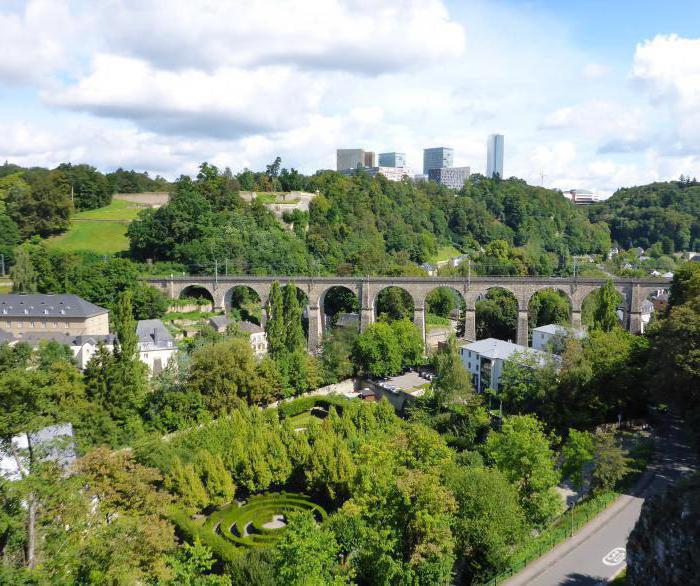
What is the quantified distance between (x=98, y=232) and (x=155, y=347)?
4006 centimetres

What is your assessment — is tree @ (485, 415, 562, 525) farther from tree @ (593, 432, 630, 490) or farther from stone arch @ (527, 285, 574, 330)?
stone arch @ (527, 285, 574, 330)

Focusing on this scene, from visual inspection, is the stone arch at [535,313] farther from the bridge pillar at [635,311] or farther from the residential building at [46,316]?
the residential building at [46,316]

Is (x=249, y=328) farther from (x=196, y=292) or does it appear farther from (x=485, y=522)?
(x=485, y=522)

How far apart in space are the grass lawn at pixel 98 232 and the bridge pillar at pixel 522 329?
49907mm

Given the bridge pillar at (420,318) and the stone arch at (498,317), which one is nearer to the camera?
the bridge pillar at (420,318)

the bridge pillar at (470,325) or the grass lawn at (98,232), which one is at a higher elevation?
the grass lawn at (98,232)

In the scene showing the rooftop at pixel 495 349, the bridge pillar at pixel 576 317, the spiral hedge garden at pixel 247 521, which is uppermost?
the bridge pillar at pixel 576 317

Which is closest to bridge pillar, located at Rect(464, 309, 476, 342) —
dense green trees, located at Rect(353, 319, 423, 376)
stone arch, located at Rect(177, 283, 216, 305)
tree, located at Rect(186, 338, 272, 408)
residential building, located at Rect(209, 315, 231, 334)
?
dense green trees, located at Rect(353, 319, 423, 376)

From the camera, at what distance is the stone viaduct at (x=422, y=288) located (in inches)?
2066

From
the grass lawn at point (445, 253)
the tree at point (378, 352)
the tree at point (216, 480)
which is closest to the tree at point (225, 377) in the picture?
the tree at point (216, 480)

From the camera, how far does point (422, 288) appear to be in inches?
2180

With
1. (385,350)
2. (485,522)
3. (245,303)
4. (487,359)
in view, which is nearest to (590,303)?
(487,359)

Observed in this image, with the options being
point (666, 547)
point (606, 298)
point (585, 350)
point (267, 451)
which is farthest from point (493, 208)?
point (666, 547)

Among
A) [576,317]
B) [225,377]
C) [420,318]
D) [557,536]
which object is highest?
[576,317]
